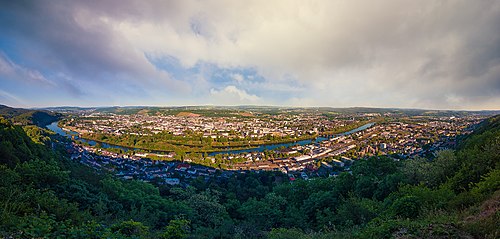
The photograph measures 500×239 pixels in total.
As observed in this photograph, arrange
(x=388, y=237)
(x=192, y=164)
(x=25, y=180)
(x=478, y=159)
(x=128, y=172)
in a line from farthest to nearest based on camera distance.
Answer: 1. (x=192, y=164)
2. (x=128, y=172)
3. (x=25, y=180)
4. (x=478, y=159)
5. (x=388, y=237)

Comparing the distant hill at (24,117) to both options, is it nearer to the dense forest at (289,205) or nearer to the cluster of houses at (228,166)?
the cluster of houses at (228,166)

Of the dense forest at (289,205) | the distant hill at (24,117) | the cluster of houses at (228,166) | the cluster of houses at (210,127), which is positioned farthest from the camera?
the cluster of houses at (210,127)

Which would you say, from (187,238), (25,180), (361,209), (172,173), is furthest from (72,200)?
(172,173)

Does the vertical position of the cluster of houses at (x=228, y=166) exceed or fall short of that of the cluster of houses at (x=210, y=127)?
it falls short

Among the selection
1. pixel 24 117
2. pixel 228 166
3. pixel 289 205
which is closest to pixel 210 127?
pixel 228 166

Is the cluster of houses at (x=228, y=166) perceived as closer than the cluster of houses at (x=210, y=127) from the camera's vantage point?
Yes

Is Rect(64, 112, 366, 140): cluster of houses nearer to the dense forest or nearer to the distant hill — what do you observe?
the distant hill

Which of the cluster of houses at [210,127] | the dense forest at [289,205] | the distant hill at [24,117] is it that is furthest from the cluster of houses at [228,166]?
the distant hill at [24,117]

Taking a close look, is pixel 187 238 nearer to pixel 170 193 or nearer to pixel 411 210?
pixel 411 210

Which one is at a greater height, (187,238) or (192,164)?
(187,238)
